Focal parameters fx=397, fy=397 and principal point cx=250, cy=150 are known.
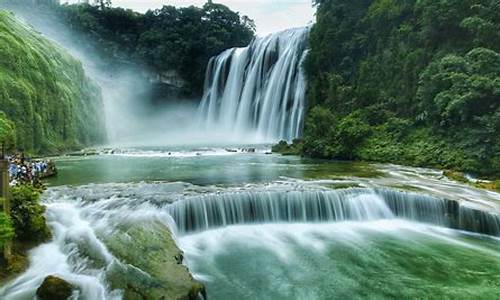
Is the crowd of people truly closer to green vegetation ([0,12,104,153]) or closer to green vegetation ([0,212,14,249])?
green vegetation ([0,212,14,249])

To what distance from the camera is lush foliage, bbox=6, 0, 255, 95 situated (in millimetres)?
54719

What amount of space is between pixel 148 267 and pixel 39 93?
23.2 meters

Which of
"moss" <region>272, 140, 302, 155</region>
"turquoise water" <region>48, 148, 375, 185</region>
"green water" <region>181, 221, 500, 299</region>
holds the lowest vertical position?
"green water" <region>181, 221, 500, 299</region>

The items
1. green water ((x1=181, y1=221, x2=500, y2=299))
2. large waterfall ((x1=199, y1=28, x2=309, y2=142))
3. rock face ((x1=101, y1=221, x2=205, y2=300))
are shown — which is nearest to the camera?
rock face ((x1=101, y1=221, x2=205, y2=300))

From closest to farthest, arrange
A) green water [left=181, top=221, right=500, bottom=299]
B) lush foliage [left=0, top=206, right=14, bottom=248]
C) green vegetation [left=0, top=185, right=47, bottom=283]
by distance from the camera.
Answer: lush foliage [left=0, top=206, right=14, bottom=248] < green water [left=181, top=221, right=500, bottom=299] < green vegetation [left=0, top=185, right=47, bottom=283]

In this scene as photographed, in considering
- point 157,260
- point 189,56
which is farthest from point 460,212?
point 189,56

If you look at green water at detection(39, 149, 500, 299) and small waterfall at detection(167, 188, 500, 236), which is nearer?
green water at detection(39, 149, 500, 299)

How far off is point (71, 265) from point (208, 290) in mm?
2569

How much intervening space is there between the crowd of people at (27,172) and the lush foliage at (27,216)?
7.11ft

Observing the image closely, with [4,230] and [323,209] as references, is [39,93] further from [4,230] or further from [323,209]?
[4,230]

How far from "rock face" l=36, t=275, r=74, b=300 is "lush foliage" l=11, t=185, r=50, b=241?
218 cm

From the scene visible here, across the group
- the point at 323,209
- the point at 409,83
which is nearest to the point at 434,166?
the point at 409,83

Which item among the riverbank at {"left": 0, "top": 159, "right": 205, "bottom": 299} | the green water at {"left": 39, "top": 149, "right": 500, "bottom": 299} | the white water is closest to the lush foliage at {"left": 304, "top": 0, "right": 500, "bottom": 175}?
the green water at {"left": 39, "top": 149, "right": 500, "bottom": 299}

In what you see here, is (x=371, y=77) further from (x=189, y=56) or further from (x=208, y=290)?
(x=189, y=56)
